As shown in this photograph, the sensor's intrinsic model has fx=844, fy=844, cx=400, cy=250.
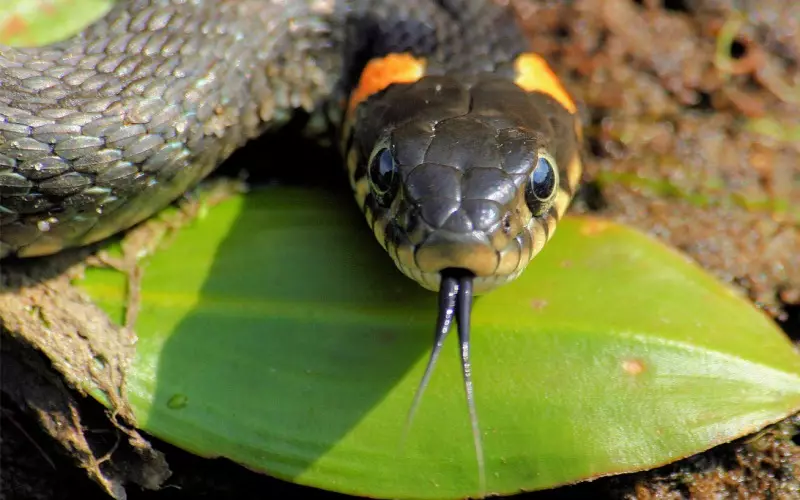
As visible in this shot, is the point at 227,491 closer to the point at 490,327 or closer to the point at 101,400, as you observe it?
the point at 101,400

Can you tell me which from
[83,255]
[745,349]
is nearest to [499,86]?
[745,349]

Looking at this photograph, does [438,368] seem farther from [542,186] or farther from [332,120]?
[332,120]

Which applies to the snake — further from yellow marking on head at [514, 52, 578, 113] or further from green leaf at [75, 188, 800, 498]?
green leaf at [75, 188, 800, 498]

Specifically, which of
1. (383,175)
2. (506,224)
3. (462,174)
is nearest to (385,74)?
(383,175)

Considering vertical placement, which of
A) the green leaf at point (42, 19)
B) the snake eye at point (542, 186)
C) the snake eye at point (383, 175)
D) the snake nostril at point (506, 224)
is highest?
the green leaf at point (42, 19)

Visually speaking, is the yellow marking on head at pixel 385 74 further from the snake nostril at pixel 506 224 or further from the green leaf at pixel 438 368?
the snake nostril at pixel 506 224

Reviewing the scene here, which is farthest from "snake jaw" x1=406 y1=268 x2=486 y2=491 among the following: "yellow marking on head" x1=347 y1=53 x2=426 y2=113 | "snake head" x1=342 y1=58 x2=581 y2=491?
"yellow marking on head" x1=347 y1=53 x2=426 y2=113

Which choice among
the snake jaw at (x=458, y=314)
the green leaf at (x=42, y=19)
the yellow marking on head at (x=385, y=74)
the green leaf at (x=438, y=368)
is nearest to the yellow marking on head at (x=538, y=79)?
the yellow marking on head at (x=385, y=74)
